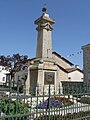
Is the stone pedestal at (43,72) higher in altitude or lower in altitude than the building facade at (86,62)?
lower

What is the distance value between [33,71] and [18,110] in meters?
8.44

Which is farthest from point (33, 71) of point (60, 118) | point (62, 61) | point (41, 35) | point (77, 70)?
point (62, 61)

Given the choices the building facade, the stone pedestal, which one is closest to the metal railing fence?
the stone pedestal

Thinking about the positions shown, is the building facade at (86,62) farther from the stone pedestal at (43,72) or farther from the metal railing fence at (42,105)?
the metal railing fence at (42,105)

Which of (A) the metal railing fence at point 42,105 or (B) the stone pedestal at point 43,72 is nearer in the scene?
(A) the metal railing fence at point 42,105

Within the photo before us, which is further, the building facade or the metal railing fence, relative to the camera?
the building facade

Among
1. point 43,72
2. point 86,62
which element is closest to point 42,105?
point 43,72

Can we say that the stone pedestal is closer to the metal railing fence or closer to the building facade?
the metal railing fence

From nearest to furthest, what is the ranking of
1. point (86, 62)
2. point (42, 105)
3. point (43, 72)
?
point (42, 105)
point (43, 72)
point (86, 62)

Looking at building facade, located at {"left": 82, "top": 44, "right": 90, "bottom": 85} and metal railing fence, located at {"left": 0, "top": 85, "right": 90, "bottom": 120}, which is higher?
building facade, located at {"left": 82, "top": 44, "right": 90, "bottom": 85}

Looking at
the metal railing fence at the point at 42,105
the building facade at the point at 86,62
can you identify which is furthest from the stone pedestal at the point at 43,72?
the building facade at the point at 86,62

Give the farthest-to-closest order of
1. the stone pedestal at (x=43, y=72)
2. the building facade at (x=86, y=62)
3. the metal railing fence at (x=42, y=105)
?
the building facade at (x=86, y=62) → the stone pedestal at (x=43, y=72) → the metal railing fence at (x=42, y=105)

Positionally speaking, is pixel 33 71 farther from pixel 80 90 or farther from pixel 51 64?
pixel 80 90

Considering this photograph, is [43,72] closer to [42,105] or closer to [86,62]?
[42,105]
